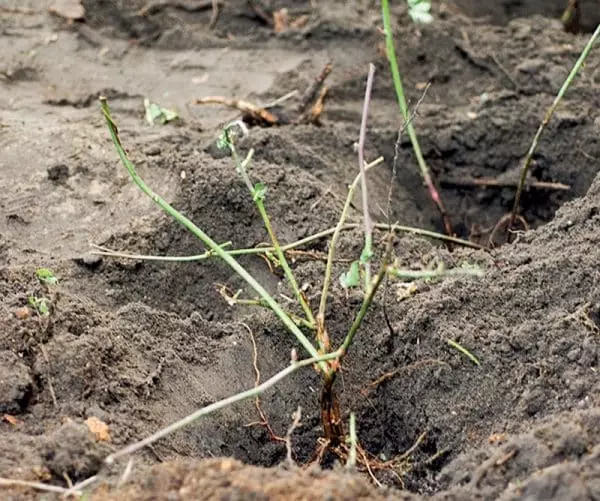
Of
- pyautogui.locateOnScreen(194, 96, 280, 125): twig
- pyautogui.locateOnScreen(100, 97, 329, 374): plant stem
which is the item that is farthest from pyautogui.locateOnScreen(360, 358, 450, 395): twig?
pyautogui.locateOnScreen(194, 96, 280, 125): twig

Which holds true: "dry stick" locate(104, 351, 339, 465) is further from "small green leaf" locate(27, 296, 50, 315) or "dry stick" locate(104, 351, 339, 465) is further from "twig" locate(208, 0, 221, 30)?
"twig" locate(208, 0, 221, 30)

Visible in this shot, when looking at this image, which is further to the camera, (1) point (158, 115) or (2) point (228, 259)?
(1) point (158, 115)

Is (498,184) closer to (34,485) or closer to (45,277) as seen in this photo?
(45,277)

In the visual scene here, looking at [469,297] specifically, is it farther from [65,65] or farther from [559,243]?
[65,65]

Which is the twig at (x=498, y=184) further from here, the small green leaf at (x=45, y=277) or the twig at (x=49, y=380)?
the twig at (x=49, y=380)

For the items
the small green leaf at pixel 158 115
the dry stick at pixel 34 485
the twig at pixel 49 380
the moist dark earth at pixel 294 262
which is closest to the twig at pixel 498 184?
the moist dark earth at pixel 294 262

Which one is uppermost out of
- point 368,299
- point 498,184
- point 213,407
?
point 368,299

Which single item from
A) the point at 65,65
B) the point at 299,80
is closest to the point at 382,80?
the point at 299,80

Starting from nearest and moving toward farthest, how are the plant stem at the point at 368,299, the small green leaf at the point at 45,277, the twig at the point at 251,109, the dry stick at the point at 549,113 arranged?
the plant stem at the point at 368,299 → the small green leaf at the point at 45,277 → the dry stick at the point at 549,113 → the twig at the point at 251,109

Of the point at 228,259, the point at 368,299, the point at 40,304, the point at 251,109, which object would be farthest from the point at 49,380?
the point at 251,109
